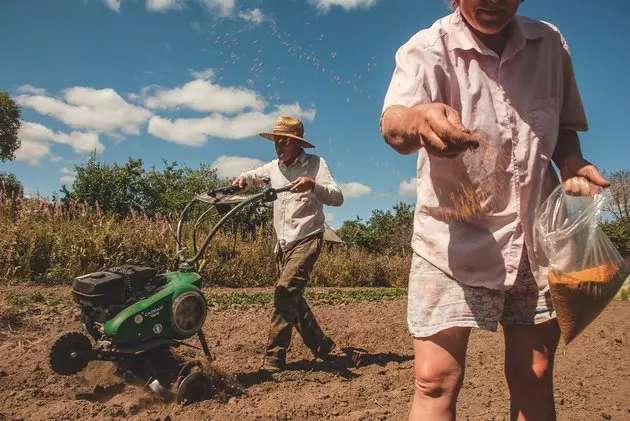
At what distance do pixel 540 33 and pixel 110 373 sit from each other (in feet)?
10.7

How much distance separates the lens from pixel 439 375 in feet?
5.60

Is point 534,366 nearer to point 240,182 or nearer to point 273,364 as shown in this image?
point 273,364

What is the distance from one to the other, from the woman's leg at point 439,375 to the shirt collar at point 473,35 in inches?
35.6

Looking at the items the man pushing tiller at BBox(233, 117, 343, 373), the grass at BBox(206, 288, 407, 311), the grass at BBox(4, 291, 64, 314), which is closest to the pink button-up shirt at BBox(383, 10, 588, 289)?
the man pushing tiller at BBox(233, 117, 343, 373)

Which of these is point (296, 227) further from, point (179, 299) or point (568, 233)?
point (568, 233)

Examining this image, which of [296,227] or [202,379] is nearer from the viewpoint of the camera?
[202,379]

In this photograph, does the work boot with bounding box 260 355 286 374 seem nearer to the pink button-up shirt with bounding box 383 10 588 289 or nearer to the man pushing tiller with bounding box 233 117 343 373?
the man pushing tiller with bounding box 233 117 343 373

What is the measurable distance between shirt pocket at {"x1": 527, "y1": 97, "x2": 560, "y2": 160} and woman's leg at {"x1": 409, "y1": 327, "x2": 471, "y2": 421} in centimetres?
67

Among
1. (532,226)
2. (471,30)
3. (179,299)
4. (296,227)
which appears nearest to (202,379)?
(179,299)

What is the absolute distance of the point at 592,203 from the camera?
1.86 metres

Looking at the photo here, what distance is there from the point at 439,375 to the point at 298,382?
2.58 metres

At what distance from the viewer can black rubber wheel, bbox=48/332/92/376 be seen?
3.24 metres

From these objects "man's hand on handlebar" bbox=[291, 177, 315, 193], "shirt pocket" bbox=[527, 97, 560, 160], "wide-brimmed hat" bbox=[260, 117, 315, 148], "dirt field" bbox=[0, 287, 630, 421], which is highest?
"wide-brimmed hat" bbox=[260, 117, 315, 148]

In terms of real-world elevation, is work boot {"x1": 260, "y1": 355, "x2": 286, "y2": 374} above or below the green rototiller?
below
